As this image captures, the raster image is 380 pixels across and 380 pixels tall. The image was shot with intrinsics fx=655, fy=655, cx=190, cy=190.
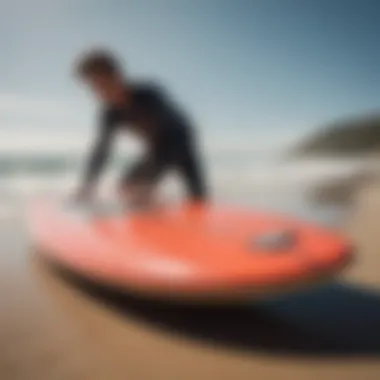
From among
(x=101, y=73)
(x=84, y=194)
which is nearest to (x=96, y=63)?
(x=101, y=73)

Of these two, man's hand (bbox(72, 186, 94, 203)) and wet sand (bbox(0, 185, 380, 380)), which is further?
man's hand (bbox(72, 186, 94, 203))

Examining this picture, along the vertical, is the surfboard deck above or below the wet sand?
above

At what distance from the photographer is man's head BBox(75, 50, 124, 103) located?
1.06 metres

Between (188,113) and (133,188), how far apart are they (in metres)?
0.19

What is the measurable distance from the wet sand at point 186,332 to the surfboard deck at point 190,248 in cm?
7

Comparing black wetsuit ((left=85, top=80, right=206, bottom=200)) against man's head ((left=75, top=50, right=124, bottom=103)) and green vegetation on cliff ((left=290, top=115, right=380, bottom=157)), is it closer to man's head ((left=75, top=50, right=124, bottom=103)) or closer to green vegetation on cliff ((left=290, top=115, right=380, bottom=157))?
man's head ((left=75, top=50, right=124, bottom=103))

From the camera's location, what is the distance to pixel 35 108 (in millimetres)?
1107

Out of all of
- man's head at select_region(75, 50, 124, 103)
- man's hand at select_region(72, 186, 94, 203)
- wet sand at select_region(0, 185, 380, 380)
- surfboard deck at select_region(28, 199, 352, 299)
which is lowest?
wet sand at select_region(0, 185, 380, 380)

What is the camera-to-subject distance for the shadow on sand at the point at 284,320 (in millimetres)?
1117

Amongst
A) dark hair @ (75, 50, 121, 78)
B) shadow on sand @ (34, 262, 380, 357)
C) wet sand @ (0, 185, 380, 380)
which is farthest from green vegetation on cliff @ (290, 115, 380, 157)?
dark hair @ (75, 50, 121, 78)

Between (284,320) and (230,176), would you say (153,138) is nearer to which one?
(230,176)

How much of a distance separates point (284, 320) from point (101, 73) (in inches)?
21.5

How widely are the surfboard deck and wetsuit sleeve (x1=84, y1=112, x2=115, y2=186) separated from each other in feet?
0.48

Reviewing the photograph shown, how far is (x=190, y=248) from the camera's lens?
44.6 inches
